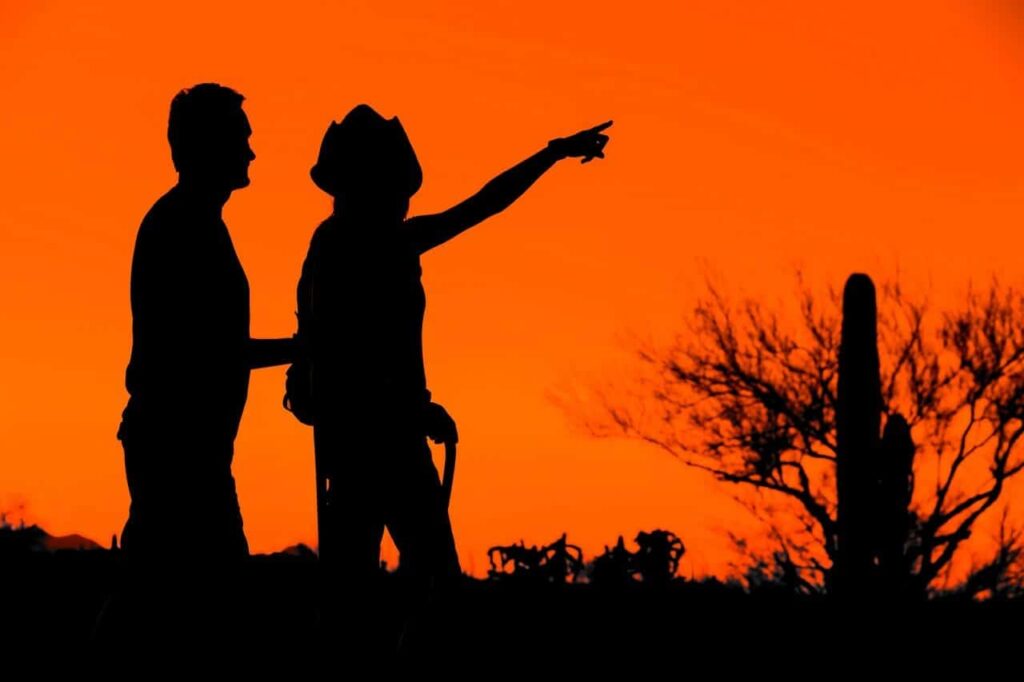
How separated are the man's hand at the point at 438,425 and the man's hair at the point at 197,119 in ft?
3.77

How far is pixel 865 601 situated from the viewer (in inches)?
417

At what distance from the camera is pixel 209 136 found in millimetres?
5926

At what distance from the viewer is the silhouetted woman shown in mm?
6195

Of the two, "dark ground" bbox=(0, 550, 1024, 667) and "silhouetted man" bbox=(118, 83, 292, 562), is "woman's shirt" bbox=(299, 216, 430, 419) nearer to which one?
"silhouetted man" bbox=(118, 83, 292, 562)

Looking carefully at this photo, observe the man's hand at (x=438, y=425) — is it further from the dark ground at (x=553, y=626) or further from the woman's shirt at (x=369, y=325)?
the dark ground at (x=553, y=626)

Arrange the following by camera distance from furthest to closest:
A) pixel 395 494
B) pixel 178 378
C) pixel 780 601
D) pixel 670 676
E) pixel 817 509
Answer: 1. pixel 817 509
2. pixel 780 601
3. pixel 670 676
4. pixel 395 494
5. pixel 178 378

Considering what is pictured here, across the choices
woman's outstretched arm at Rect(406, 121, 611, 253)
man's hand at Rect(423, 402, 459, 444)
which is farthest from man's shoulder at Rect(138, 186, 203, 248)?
man's hand at Rect(423, 402, 459, 444)

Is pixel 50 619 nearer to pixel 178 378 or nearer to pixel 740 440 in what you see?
pixel 178 378

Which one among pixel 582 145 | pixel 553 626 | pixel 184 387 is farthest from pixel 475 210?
pixel 553 626

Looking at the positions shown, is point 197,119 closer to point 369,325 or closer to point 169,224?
point 169,224

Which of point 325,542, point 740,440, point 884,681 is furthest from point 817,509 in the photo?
point 325,542

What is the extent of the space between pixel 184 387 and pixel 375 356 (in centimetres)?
77

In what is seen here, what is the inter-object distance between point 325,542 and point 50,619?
2.74m

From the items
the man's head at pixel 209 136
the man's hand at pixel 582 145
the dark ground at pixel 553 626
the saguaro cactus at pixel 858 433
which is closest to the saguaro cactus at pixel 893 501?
the saguaro cactus at pixel 858 433
